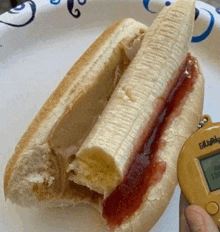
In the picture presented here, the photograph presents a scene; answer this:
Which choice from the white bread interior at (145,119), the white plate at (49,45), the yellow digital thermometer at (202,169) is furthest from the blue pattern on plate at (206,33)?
the yellow digital thermometer at (202,169)

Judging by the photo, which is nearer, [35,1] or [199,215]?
[199,215]

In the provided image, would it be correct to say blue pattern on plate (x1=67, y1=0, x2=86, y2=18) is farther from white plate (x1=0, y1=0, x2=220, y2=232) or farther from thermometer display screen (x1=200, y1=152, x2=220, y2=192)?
thermometer display screen (x1=200, y1=152, x2=220, y2=192)

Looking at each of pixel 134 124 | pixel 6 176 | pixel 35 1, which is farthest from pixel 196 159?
pixel 35 1

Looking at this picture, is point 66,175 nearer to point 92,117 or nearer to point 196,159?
point 92,117

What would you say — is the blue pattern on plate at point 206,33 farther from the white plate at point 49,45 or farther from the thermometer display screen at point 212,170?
the thermometer display screen at point 212,170

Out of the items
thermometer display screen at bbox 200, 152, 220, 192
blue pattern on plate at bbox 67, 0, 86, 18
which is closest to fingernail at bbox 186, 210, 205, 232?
thermometer display screen at bbox 200, 152, 220, 192

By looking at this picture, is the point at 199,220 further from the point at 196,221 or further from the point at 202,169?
the point at 202,169

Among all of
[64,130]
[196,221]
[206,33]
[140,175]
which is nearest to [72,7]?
[206,33]
